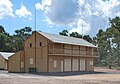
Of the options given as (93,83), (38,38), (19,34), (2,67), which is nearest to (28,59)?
(38,38)

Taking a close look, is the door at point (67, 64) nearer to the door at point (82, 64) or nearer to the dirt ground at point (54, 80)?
the door at point (82, 64)

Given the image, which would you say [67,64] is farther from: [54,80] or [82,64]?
[54,80]

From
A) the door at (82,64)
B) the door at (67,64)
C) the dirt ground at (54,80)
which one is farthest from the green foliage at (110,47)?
the dirt ground at (54,80)

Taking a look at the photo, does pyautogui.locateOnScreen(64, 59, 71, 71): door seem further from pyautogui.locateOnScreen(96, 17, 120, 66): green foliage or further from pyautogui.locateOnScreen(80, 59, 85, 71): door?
pyautogui.locateOnScreen(96, 17, 120, 66): green foliage

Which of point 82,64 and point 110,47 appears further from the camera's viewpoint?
point 110,47

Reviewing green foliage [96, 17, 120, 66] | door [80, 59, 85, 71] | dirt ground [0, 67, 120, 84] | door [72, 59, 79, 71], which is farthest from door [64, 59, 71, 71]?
green foliage [96, 17, 120, 66]

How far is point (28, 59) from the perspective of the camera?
196 feet

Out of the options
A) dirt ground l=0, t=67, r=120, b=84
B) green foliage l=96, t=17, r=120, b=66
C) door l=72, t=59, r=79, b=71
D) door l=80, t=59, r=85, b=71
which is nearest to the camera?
dirt ground l=0, t=67, r=120, b=84

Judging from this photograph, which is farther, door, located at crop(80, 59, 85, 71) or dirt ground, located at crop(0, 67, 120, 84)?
door, located at crop(80, 59, 85, 71)

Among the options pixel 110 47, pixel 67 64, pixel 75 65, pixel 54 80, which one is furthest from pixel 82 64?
pixel 54 80

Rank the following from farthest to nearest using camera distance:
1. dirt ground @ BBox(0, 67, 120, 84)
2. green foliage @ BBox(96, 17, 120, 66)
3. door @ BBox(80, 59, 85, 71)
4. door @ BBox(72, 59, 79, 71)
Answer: green foliage @ BBox(96, 17, 120, 66), door @ BBox(80, 59, 85, 71), door @ BBox(72, 59, 79, 71), dirt ground @ BBox(0, 67, 120, 84)

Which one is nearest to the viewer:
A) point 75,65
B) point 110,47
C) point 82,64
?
point 75,65

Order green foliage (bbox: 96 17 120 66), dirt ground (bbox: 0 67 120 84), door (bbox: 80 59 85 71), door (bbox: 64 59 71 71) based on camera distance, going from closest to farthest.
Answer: dirt ground (bbox: 0 67 120 84)
door (bbox: 64 59 71 71)
door (bbox: 80 59 85 71)
green foliage (bbox: 96 17 120 66)

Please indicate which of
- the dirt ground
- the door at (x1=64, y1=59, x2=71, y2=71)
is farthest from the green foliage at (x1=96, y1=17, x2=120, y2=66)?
the dirt ground
